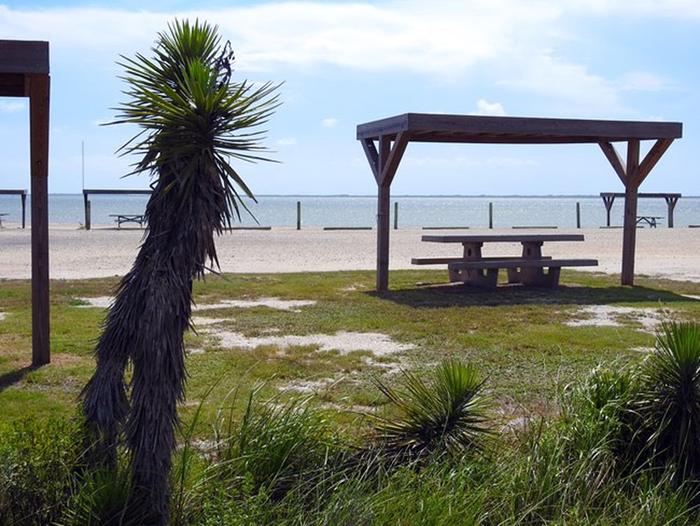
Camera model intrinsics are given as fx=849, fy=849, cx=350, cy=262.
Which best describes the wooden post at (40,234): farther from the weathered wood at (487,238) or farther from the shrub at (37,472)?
the weathered wood at (487,238)

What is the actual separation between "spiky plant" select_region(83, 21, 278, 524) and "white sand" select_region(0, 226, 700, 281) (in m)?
11.2

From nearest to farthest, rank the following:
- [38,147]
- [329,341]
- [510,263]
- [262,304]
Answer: [38,147] < [329,341] < [262,304] < [510,263]

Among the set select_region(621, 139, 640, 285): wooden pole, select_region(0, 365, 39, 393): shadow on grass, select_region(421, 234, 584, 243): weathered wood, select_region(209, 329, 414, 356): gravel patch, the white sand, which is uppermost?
select_region(621, 139, 640, 285): wooden pole

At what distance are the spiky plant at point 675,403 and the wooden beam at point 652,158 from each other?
10070mm

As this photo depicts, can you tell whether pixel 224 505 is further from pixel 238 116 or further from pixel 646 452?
pixel 646 452

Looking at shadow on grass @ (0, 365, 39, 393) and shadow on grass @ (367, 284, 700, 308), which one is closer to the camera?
shadow on grass @ (0, 365, 39, 393)

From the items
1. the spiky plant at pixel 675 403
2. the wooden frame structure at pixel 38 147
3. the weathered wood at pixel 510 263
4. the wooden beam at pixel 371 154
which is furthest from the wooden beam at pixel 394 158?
the spiky plant at pixel 675 403

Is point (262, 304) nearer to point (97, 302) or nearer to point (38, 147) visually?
point (97, 302)

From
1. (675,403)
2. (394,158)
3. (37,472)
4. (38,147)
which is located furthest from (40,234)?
(394,158)

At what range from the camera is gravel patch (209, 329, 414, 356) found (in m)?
8.19

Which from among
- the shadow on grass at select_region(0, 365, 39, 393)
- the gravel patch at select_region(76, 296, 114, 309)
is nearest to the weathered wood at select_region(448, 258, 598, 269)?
the gravel patch at select_region(76, 296, 114, 309)

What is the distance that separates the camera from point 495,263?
13.1 meters

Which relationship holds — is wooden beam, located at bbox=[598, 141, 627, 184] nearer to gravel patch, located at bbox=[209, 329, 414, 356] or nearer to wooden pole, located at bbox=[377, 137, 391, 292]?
wooden pole, located at bbox=[377, 137, 391, 292]

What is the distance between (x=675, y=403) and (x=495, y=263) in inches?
333
